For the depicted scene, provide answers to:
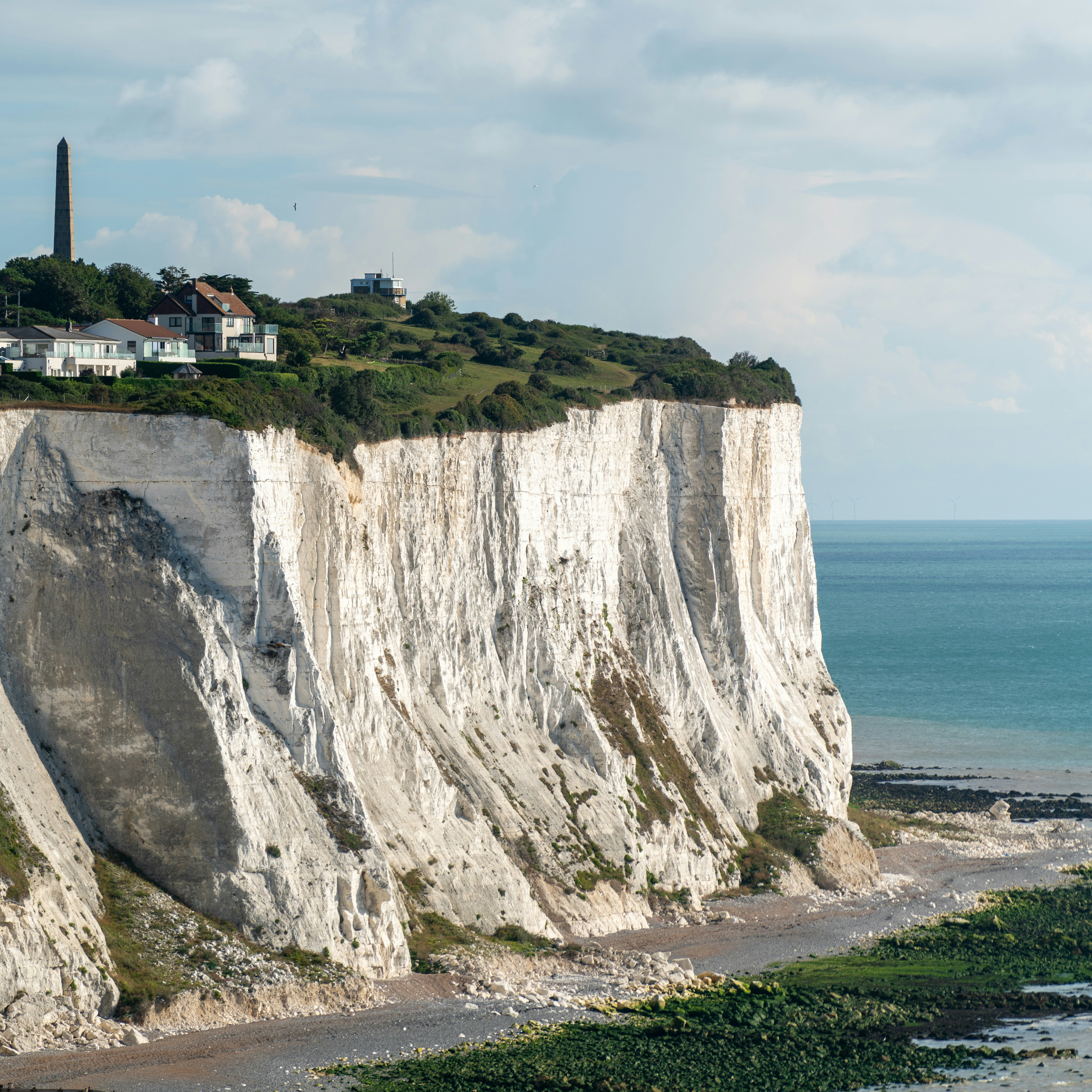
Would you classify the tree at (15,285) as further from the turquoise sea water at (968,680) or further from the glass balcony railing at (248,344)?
the turquoise sea water at (968,680)

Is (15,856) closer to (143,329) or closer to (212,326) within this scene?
(143,329)

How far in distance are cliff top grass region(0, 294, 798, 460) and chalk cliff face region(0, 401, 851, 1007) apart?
34.0 inches

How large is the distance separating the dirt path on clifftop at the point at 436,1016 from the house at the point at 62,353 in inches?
938

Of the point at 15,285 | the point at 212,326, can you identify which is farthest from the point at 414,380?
the point at 15,285

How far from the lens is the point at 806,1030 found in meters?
40.4

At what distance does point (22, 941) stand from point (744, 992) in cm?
2083

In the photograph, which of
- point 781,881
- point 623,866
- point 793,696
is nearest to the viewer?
point 623,866

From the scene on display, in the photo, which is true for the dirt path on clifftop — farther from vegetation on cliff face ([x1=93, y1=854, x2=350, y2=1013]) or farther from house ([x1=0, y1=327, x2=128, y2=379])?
house ([x1=0, y1=327, x2=128, y2=379])

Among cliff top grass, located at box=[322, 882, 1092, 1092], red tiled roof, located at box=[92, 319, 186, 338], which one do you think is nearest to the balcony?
red tiled roof, located at box=[92, 319, 186, 338]

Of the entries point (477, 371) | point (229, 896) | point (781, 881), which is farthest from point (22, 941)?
point (477, 371)

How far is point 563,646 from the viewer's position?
55594 mm

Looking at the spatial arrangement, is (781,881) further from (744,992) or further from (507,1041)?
(507,1041)

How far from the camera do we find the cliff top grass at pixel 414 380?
140 ft

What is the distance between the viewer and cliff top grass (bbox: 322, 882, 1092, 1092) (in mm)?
35469
